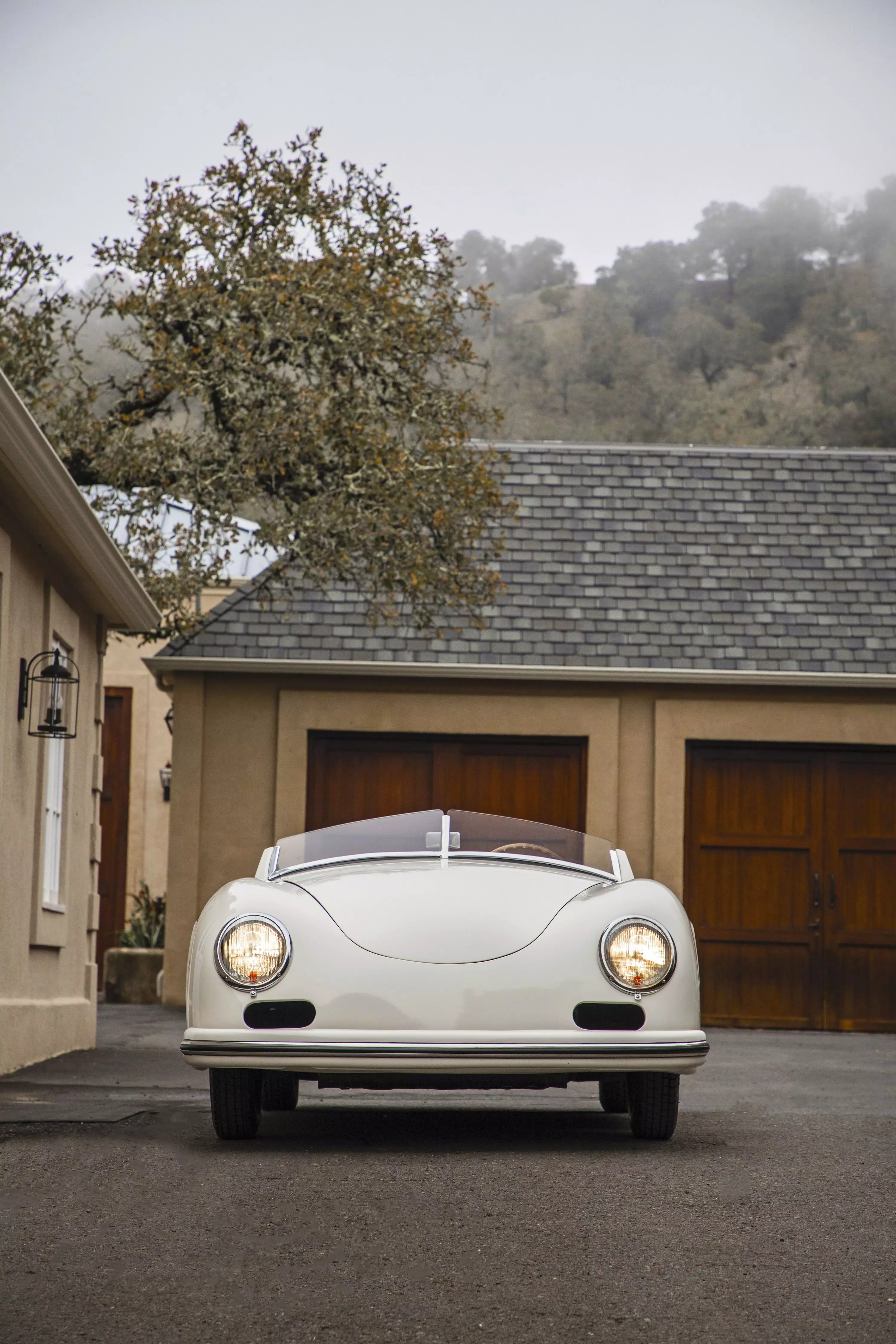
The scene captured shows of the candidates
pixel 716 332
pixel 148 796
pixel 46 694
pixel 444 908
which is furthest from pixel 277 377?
pixel 716 332

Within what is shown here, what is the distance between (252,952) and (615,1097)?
80.8 inches

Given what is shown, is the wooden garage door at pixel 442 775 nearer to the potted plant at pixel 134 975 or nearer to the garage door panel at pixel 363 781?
the garage door panel at pixel 363 781

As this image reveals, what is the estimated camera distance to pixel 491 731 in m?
14.2

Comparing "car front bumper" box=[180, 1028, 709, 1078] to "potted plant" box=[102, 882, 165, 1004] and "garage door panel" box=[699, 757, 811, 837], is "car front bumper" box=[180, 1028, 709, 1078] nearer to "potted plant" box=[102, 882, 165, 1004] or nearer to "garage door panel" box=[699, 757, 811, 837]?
"garage door panel" box=[699, 757, 811, 837]

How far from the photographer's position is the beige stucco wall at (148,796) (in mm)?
19000

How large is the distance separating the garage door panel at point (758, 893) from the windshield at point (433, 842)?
8.50 m

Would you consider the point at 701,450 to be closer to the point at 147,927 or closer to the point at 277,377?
the point at 277,377

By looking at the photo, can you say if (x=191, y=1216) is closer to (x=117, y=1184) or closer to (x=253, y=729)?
(x=117, y=1184)

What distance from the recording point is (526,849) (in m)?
5.88

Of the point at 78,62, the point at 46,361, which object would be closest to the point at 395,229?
the point at 46,361

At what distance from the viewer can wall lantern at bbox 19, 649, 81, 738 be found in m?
8.77

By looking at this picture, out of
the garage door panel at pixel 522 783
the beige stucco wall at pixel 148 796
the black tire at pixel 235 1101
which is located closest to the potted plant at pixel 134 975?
the garage door panel at pixel 522 783

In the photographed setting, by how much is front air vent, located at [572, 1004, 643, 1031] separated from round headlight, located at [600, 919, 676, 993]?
0.21ft

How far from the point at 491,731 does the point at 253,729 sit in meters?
2.17
